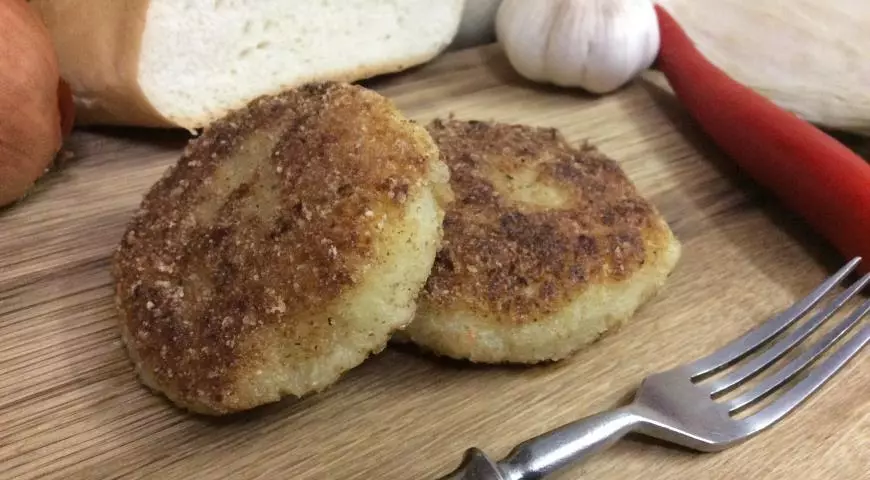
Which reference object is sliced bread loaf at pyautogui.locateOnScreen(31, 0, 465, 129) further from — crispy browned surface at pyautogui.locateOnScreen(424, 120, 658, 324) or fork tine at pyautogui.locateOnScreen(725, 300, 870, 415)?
fork tine at pyautogui.locateOnScreen(725, 300, 870, 415)

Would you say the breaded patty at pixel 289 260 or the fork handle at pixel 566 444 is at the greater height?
the breaded patty at pixel 289 260

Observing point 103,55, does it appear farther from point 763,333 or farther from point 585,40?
point 763,333

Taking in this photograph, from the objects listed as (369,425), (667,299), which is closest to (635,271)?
(667,299)

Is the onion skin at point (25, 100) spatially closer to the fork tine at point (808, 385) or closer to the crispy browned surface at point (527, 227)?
the crispy browned surface at point (527, 227)

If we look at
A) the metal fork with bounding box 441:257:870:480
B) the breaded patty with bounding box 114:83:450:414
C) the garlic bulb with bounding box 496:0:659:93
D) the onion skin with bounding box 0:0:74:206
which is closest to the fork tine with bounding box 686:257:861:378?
the metal fork with bounding box 441:257:870:480

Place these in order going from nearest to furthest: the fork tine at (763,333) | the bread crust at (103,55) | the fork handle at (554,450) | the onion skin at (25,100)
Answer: the fork handle at (554,450)
the fork tine at (763,333)
the onion skin at (25,100)
the bread crust at (103,55)

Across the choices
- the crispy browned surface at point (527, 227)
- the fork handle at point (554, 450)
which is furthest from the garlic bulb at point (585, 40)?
the fork handle at point (554, 450)

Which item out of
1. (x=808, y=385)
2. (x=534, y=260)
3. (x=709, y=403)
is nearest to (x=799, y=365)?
(x=808, y=385)
